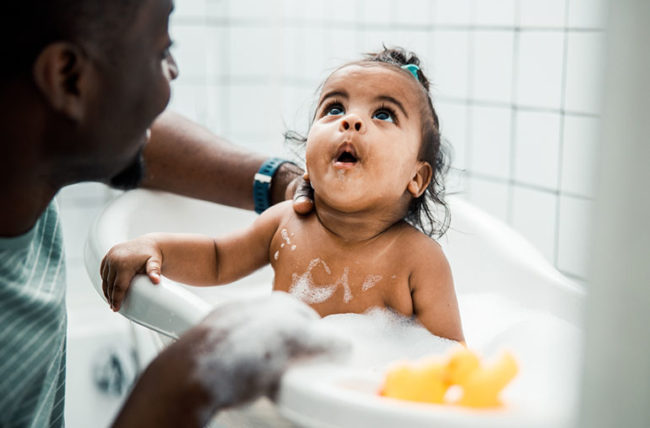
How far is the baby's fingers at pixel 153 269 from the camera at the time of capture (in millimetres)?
900

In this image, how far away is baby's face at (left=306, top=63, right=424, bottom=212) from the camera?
983 mm

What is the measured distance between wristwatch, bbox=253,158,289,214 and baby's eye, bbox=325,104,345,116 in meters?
0.30

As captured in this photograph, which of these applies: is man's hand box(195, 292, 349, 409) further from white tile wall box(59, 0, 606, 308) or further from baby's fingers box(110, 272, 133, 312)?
white tile wall box(59, 0, 606, 308)

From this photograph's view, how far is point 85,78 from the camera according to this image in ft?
2.16

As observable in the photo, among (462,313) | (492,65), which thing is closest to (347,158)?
(462,313)

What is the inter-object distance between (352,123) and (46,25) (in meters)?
0.46

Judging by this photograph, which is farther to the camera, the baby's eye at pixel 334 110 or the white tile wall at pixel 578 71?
the white tile wall at pixel 578 71

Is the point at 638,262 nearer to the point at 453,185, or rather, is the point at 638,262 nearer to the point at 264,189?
the point at 264,189

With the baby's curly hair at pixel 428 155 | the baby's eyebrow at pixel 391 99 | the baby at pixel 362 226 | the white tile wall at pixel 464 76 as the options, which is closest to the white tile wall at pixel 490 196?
the white tile wall at pixel 464 76

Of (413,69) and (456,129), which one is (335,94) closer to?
(413,69)

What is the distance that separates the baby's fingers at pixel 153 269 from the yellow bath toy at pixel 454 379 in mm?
412

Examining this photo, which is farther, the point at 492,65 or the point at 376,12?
the point at 376,12

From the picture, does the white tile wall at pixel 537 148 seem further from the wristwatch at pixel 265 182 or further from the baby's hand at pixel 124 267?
the baby's hand at pixel 124 267

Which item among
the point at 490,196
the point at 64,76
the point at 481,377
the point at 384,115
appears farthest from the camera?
the point at 490,196
